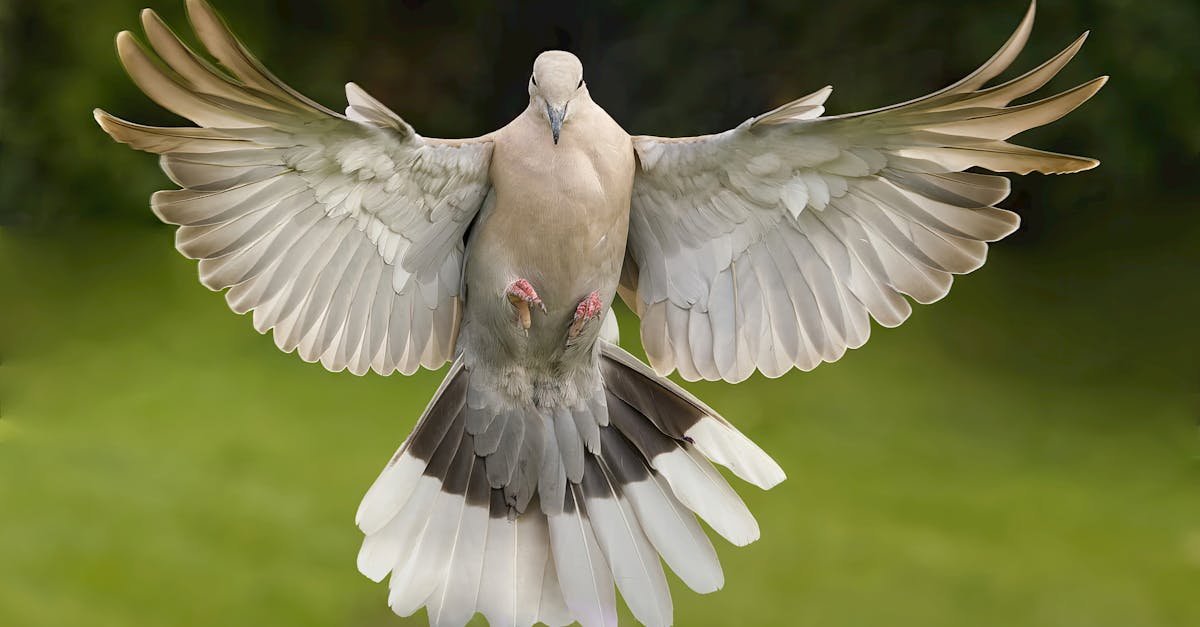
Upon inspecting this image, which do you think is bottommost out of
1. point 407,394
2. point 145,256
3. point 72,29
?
point 407,394

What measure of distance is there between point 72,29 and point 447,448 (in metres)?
1.53

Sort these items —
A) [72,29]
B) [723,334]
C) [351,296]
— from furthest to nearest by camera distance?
[72,29] < [723,334] < [351,296]

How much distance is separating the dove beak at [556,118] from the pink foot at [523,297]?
179 millimetres

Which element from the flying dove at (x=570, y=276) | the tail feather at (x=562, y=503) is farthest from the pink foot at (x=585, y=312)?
the tail feather at (x=562, y=503)

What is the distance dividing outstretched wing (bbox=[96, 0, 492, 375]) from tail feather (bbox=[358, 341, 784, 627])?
0.43 feet

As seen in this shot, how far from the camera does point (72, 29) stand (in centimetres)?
253

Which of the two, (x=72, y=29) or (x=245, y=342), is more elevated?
(x=72, y=29)

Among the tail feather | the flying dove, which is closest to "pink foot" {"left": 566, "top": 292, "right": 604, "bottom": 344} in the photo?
the flying dove

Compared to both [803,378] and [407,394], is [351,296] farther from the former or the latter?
A: [803,378]

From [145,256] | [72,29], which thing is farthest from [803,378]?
[72,29]

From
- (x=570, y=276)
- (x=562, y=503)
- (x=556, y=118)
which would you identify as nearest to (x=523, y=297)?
(x=570, y=276)

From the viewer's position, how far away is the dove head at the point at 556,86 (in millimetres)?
1416

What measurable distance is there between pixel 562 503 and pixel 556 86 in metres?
0.56

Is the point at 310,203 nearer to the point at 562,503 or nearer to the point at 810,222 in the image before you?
the point at 562,503
